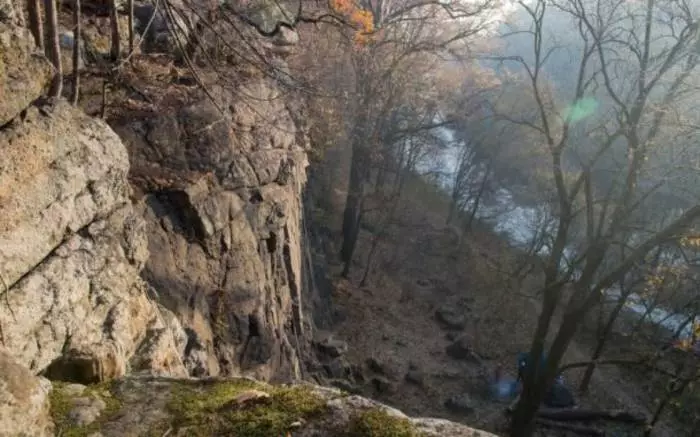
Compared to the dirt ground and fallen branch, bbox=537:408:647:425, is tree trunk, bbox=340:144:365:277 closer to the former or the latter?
the dirt ground

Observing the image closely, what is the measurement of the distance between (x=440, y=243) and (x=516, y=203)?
505 inches

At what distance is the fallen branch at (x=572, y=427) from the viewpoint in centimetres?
1373

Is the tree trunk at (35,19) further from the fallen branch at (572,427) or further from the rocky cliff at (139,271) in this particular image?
the fallen branch at (572,427)

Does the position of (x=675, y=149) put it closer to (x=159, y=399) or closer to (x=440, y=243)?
(x=159, y=399)

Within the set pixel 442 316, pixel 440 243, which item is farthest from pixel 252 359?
pixel 440 243

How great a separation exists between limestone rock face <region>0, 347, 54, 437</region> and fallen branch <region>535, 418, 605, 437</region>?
13.7 metres

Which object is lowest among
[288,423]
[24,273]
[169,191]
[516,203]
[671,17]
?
[288,423]

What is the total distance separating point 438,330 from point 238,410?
16344 mm

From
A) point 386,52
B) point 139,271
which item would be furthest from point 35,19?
point 386,52

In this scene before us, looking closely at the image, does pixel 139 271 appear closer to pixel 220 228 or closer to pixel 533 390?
pixel 220 228

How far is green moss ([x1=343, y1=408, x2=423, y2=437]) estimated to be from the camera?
247 centimetres

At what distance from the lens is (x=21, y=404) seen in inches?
84.7

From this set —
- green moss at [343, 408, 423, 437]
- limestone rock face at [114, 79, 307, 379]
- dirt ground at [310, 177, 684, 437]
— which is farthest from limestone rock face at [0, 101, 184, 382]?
dirt ground at [310, 177, 684, 437]

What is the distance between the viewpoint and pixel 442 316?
19.0 metres
